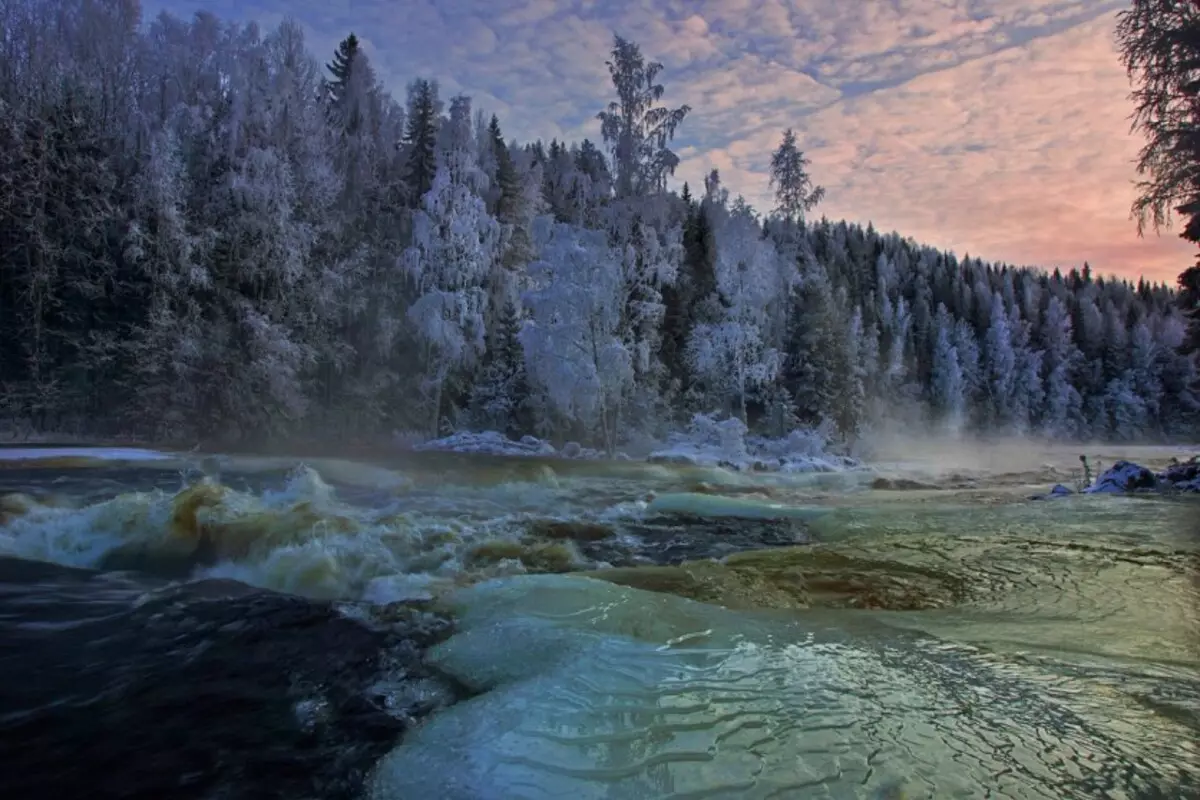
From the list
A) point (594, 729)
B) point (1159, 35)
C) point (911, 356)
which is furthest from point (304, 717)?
point (911, 356)

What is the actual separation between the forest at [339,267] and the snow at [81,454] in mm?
3833

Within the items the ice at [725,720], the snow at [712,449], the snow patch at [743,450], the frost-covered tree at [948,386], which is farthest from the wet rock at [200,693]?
the frost-covered tree at [948,386]

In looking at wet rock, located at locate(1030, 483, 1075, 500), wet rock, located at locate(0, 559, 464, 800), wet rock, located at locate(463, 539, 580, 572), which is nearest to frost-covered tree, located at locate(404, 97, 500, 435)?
wet rock, located at locate(463, 539, 580, 572)

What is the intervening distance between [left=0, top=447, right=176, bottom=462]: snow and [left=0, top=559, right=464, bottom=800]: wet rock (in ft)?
38.1

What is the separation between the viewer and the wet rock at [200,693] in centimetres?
264

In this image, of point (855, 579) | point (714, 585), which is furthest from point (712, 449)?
point (714, 585)

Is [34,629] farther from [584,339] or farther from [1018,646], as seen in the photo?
[584,339]

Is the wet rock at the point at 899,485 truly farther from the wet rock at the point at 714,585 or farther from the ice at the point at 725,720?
the ice at the point at 725,720

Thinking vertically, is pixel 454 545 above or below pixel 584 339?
below

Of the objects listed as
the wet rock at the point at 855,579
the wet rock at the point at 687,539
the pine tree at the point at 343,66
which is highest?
the pine tree at the point at 343,66

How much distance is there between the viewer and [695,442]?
2548 centimetres

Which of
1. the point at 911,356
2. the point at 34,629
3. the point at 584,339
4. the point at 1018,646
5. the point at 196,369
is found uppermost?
the point at 911,356

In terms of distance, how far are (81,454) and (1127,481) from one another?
23363 millimetres

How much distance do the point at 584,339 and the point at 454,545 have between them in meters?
15.6
